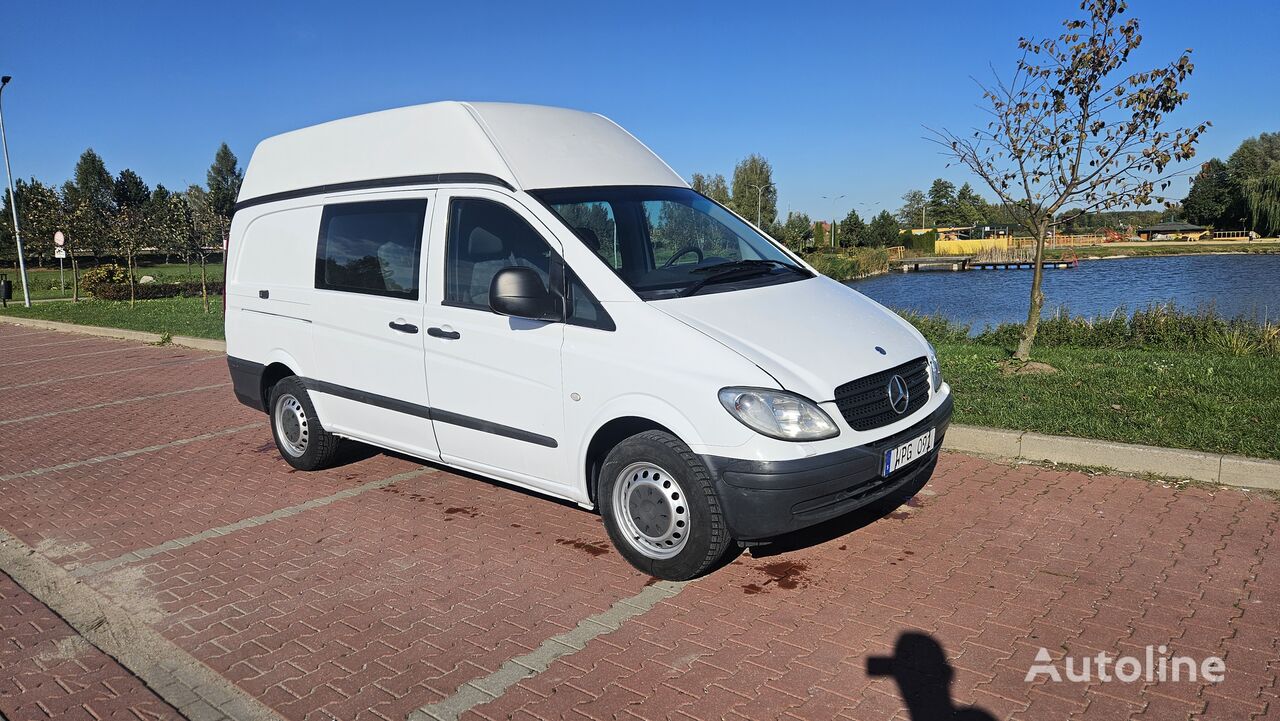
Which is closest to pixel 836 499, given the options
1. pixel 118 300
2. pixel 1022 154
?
pixel 1022 154

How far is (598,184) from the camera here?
16.9 feet

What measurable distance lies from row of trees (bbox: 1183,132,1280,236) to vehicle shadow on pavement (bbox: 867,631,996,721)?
7115cm

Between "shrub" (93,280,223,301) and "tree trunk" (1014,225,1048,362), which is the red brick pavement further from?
"shrub" (93,280,223,301)

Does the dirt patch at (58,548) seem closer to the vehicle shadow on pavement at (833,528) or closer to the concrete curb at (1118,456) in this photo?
the vehicle shadow on pavement at (833,528)

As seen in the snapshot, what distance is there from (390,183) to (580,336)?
75.9 inches

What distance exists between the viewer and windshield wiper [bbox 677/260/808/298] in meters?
4.63

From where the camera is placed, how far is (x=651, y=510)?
430cm

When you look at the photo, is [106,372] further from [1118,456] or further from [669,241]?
[1118,456]

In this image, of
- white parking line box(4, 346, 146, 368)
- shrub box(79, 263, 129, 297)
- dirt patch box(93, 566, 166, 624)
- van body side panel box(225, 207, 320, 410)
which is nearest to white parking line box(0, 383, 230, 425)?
van body side panel box(225, 207, 320, 410)

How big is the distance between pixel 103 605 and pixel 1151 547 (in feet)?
17.6

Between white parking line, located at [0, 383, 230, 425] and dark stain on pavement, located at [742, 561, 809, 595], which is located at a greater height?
white parking line, located at [0, 383, 230, 425]

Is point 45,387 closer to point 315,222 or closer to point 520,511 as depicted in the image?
point 315,222

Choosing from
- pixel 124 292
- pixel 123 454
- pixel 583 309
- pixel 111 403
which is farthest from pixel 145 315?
pixel 583 309

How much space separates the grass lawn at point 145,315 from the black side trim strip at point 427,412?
10.8m
